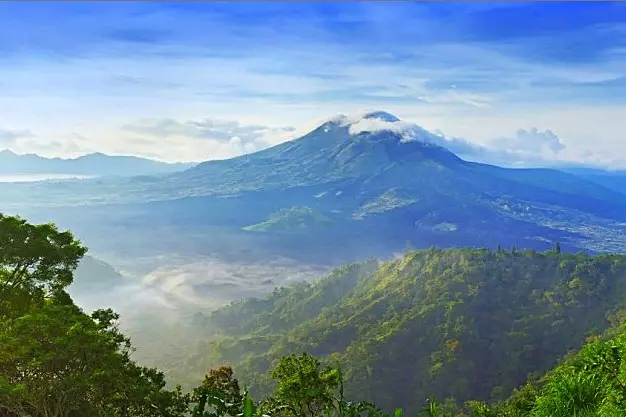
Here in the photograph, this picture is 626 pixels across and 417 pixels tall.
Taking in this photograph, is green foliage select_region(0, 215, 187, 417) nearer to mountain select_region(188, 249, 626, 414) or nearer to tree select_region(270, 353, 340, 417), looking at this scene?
tree select_region(270, 353, 340, 417)

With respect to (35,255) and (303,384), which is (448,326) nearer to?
(303,384)

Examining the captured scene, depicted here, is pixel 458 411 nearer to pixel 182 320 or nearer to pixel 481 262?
pixel 481 262

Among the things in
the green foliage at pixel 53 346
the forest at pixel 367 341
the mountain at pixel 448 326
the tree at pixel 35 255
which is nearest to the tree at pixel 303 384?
the forest at pixel 367 341

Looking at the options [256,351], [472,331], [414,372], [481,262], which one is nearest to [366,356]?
[414,372]

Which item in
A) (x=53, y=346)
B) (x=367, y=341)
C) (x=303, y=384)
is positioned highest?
(x=53, y=346)

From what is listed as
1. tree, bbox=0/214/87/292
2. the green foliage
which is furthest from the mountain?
tree, bbox=0/214/87/292

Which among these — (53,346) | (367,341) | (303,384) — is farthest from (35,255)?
(367,341)
